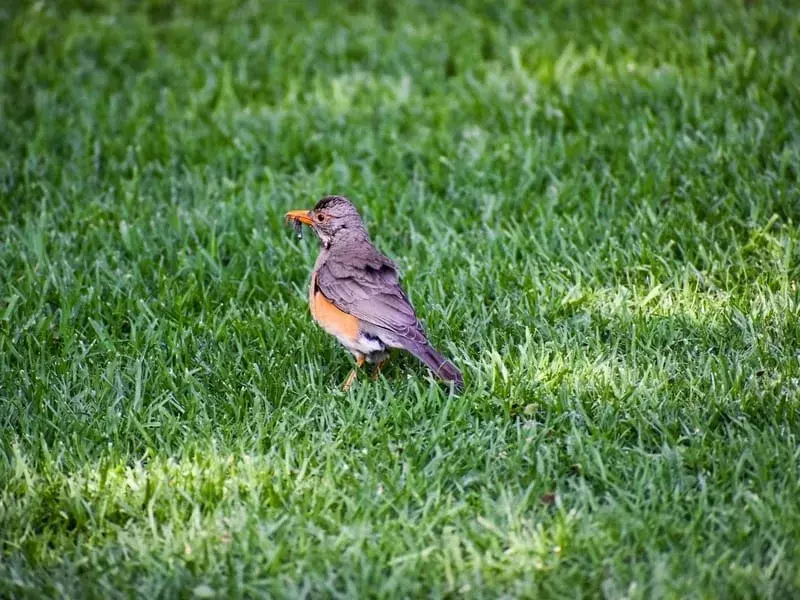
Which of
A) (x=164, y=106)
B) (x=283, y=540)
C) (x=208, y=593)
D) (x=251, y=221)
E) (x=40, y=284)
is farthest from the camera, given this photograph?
(x=164, y=106)

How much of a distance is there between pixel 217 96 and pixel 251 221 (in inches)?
79.4

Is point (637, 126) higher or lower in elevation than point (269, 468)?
higher

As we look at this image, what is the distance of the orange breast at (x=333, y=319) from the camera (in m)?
5.05

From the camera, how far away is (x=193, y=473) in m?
4.27

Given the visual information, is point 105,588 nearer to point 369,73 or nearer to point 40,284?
point 40,284

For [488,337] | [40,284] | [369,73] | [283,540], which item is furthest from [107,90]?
[283,540]

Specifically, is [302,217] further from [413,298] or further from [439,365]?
[439,365]

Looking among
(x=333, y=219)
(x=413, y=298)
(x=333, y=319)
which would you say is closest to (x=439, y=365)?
(x=333, y=319)

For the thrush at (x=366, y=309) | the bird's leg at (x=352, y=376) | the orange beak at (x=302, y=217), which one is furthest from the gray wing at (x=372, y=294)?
the orange beak at (x=302, y=217)

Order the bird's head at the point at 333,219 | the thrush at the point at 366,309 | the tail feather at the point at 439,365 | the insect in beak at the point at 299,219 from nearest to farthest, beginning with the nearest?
the tail feather at the point at 439,365, the thrush at the point at 366,309, the bird's head at the point at 333,219, the insect in beak at the point at 299,219

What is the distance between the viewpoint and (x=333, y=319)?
5.12 m

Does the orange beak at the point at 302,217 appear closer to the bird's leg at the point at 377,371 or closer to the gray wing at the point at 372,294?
the gray wing at the point at 372,294

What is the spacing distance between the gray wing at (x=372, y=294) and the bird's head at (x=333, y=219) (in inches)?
10.7

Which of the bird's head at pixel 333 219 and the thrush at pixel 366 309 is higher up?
the bird's head at pixel 333 219
